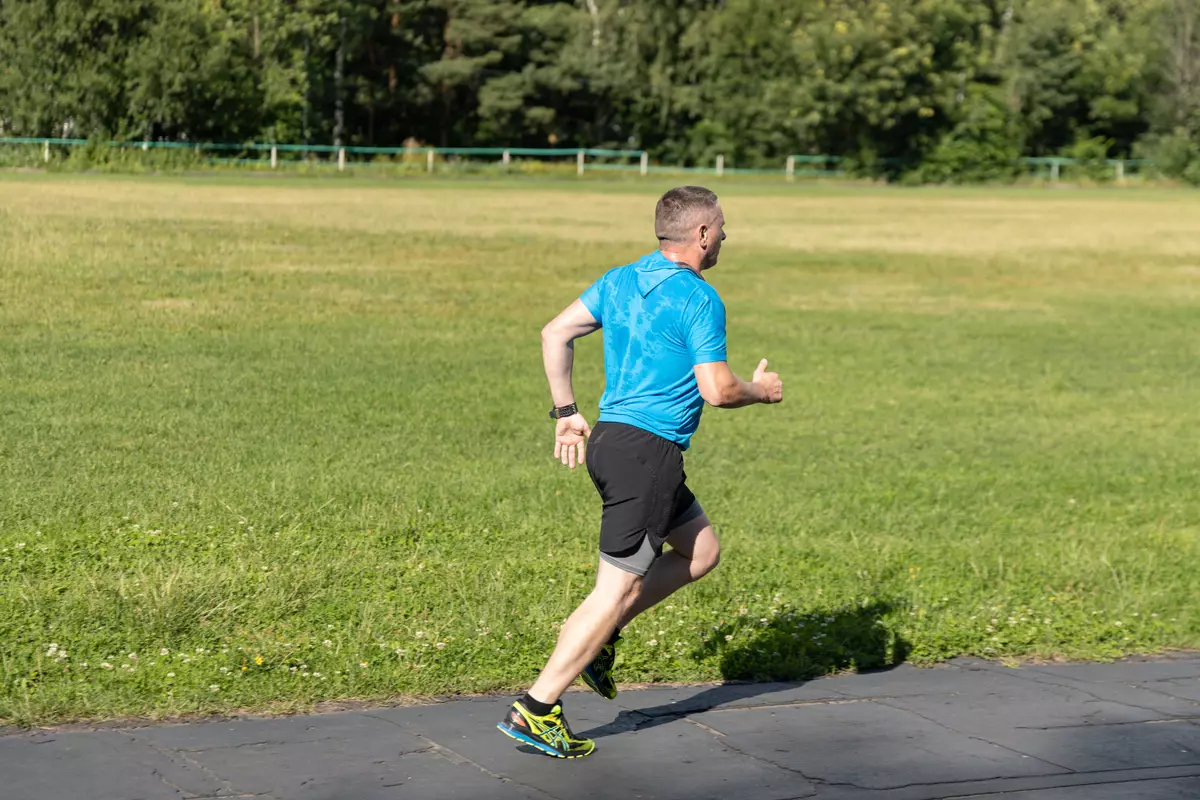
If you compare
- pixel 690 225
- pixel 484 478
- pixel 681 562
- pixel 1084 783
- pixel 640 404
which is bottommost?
pixel 484 478

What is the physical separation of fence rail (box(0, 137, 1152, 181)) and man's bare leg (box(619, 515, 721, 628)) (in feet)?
171

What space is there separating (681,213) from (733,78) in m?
76.7

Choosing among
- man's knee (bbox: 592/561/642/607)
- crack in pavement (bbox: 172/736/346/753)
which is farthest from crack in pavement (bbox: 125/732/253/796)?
man's knee (bbox: 592/561/642/607)

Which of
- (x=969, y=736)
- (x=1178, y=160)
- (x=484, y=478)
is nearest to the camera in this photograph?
(x=969, y=736)

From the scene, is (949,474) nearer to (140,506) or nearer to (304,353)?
(140,506)

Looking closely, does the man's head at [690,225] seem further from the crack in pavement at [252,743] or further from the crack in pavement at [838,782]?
the crack in pavement at [252,743]

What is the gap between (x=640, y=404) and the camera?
17.9 feet

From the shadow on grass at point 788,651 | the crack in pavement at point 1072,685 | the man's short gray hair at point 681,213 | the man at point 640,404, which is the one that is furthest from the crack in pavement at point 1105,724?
the man's short gray hair at point 681,213

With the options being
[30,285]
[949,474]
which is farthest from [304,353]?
[949,474]

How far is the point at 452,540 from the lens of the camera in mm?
8828

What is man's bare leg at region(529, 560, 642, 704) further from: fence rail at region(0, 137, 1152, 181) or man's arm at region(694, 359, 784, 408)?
fence rail at region(0, 137, 1152, 181)

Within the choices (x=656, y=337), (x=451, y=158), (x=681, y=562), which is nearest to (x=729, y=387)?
(x=656, y=337)

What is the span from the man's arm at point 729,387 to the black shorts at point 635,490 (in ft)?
0.85

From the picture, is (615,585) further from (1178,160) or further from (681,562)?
(1178,160)
